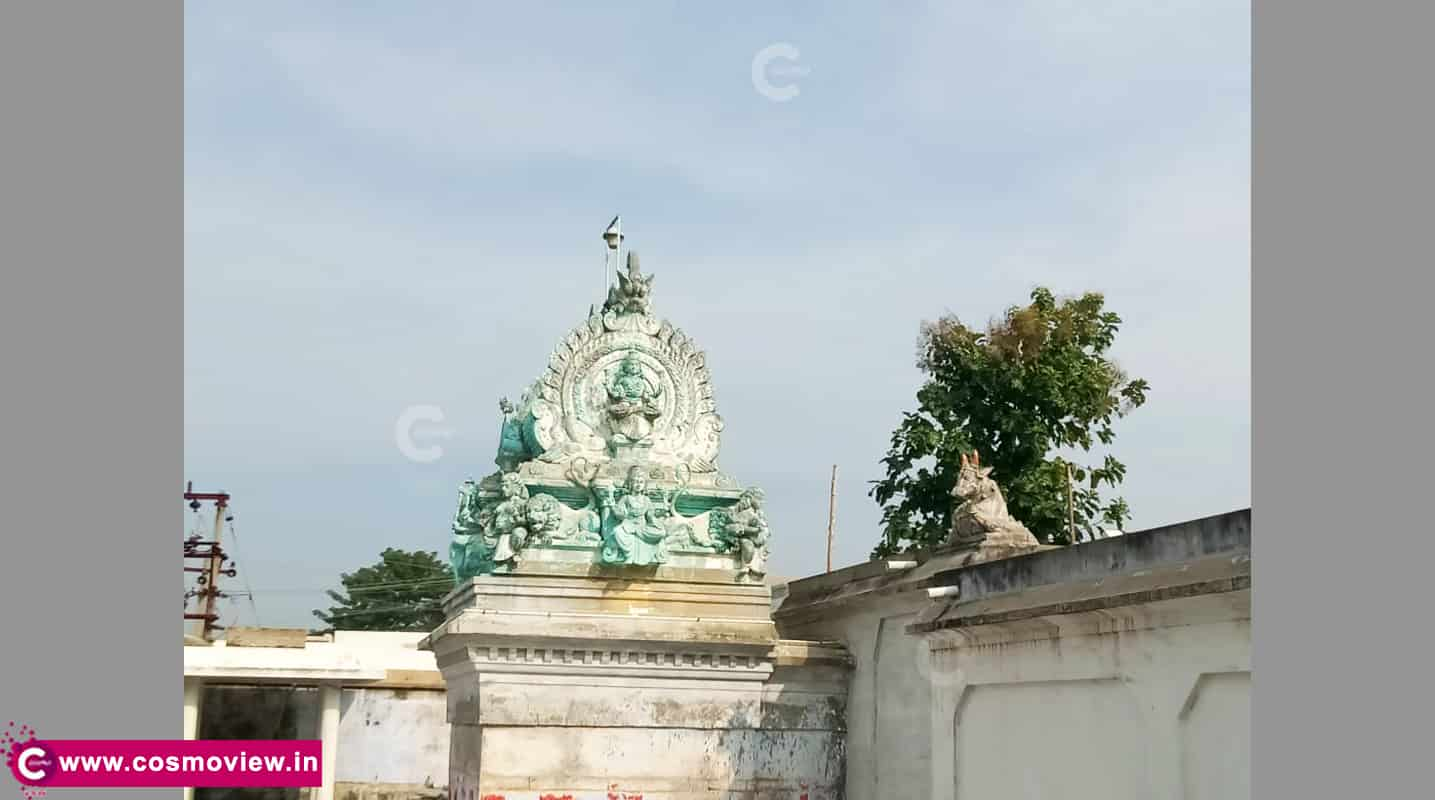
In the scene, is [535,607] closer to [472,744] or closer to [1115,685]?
[472,744]

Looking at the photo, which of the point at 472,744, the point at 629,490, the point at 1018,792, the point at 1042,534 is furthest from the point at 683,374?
the point at 1042,534

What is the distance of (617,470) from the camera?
55.7 feet

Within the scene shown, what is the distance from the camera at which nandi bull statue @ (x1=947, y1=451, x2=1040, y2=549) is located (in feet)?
48.8

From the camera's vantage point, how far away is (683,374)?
17.7 m

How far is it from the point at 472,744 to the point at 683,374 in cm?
468

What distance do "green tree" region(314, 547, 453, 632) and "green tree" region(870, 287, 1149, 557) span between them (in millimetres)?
28721

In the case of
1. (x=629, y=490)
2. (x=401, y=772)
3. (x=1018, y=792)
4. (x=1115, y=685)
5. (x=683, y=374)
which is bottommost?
(x=401, y=772)

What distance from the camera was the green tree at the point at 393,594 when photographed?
5503 centimetres

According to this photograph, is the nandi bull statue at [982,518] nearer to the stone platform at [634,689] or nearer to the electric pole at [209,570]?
the stone platform at [634,689]

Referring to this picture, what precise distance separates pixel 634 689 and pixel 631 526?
67.8 inches

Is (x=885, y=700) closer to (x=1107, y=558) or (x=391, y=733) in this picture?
(x=1107, y=558)

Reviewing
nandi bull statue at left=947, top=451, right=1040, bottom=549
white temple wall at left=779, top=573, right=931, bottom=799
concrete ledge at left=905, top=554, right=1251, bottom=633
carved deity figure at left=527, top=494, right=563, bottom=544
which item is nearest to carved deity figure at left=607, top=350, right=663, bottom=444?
carved deity figure at left=527, top=494, right=563, bottom=544
